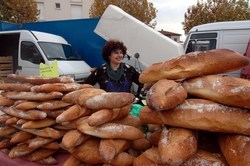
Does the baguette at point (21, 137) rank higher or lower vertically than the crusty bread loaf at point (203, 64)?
lower

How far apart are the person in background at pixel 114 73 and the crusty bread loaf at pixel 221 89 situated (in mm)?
1594

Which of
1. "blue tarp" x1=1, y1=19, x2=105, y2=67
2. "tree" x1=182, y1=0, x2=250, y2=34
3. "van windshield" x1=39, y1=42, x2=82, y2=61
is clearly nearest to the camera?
"van windshield" x1=39, y1=42, x2=82, y2=61

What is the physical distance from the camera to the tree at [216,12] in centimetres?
1403

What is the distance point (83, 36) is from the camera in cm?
813

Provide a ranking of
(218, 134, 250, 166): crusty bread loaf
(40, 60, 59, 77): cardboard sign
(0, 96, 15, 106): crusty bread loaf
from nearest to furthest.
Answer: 1. (218, 134, 250, 166): crusty bread loaf
2. (0, 96, 15, 106): crusty bread loaf
3. (40, 60, 59, 77): cardboard sign

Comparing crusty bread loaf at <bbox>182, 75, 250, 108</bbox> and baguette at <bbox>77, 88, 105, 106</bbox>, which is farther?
baguette at <bbox>77, 88, 105, 106</bbox>

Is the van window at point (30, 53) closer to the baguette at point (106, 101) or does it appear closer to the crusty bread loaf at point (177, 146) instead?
the baguette at point (106, 101)

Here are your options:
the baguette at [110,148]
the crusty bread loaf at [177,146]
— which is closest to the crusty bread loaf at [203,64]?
the crusty bread loaf at [177,146]

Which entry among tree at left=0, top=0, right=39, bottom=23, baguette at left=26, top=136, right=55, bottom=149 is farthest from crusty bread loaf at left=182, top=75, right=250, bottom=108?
tree at left=0, top=0, right=39, bottom=23

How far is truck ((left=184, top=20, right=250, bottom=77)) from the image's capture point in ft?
19.2

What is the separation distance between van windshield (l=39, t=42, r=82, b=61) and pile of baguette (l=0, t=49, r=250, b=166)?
5876mm

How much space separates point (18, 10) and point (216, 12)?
11.4 metres

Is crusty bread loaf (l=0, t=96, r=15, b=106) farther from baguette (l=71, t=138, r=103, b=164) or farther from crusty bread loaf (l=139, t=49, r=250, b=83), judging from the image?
crusty bread loaf (l=139, t=49, r=250, b=83)

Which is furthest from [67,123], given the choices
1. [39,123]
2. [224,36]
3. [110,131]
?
[224,36]
